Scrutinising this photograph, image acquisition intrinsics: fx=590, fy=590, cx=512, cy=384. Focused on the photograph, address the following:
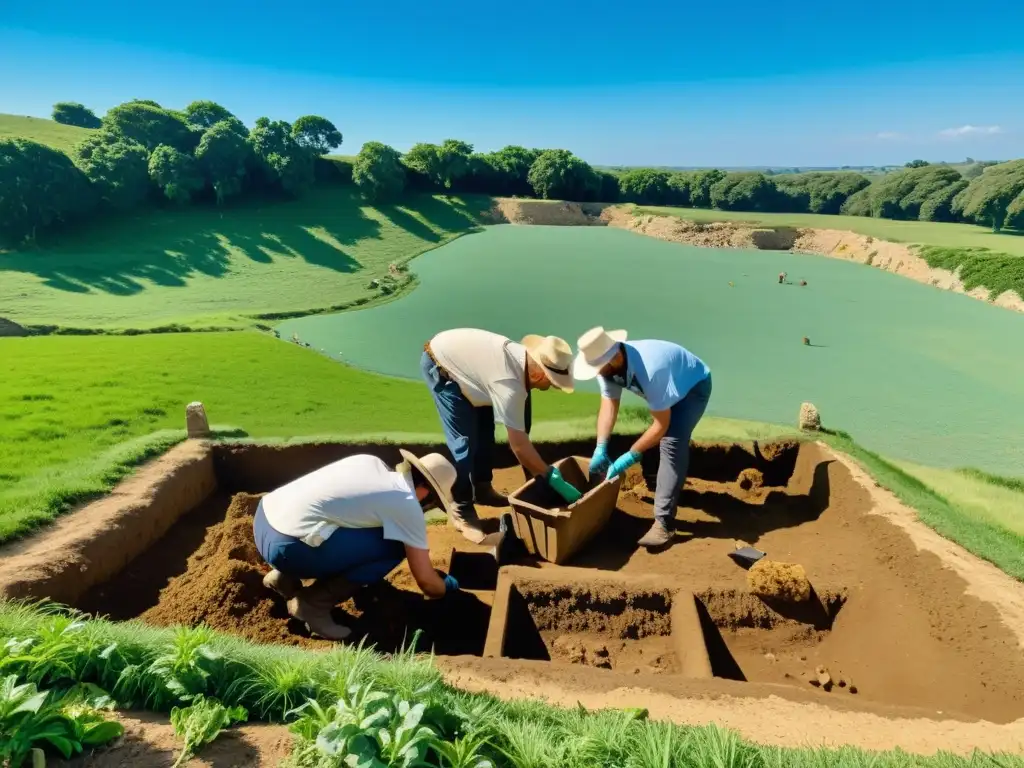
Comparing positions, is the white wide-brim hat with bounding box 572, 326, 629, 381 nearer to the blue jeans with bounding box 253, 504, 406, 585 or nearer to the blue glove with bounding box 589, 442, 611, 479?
the blue glove with bounding box 589, 442, 611, 479

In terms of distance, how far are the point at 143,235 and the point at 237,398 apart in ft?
91.4

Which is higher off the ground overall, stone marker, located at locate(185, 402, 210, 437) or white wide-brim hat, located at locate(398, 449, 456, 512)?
white wide-brim hat, located at locate(398, 449, 456, 512)

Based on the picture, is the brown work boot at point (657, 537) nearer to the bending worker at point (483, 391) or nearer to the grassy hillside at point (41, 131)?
the bending worker at point (483, 391)

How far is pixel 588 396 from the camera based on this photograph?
1227 centimetres

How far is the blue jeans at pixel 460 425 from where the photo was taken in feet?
18.3

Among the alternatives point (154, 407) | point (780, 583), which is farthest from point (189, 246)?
point (780, 583)

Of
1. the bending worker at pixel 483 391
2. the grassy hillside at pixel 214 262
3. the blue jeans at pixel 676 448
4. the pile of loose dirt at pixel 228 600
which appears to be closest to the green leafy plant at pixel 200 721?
the pile of loose dirt at pixel 228 600

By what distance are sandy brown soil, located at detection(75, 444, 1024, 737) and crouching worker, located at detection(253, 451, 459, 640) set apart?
405 mm

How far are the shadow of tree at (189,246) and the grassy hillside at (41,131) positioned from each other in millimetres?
14227

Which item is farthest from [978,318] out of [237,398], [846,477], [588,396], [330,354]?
[237,398]

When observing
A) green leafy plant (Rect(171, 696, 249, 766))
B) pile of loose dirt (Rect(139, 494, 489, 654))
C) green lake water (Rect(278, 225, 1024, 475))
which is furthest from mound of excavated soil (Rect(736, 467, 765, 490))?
green leafy plant (Rect(171, 696, 249, 766))

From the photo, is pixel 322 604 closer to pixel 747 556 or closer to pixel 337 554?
pixel 337 554

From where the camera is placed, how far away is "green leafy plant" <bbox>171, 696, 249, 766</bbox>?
239cm

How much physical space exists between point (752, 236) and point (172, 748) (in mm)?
45699
